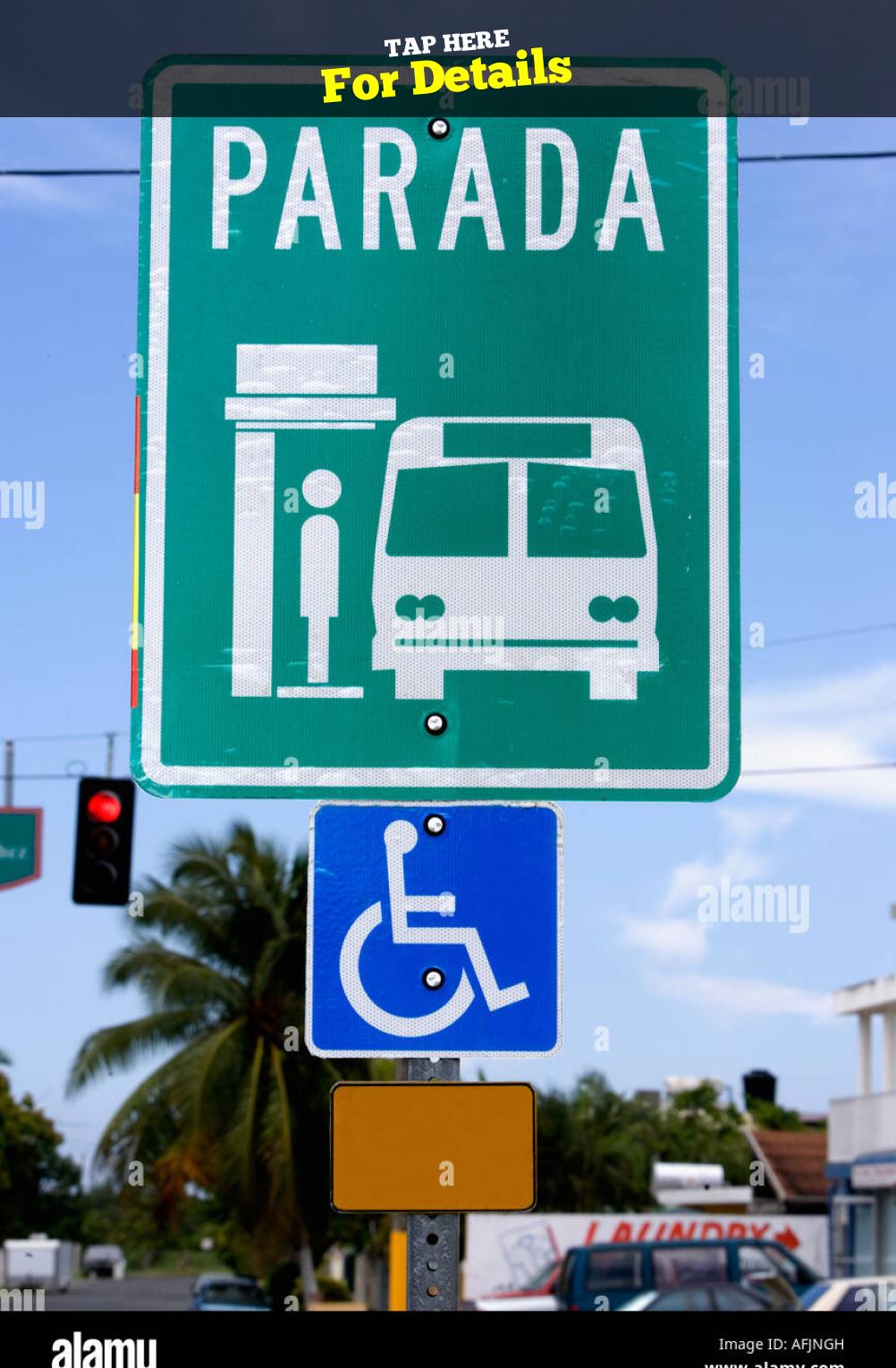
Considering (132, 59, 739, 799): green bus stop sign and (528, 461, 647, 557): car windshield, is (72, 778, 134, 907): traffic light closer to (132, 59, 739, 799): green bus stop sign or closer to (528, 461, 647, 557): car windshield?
(132, 59, 739, 799): green bus stop sign

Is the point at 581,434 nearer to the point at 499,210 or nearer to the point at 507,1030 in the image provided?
the point at 499,210

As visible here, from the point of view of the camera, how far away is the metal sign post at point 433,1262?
2490mm

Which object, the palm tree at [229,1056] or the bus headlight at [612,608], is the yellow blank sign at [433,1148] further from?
the palm tree at [229,1056]

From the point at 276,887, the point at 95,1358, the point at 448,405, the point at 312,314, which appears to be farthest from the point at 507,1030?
the point at 276,887

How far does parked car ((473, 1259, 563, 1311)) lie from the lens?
2261 cm

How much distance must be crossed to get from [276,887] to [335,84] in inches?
918

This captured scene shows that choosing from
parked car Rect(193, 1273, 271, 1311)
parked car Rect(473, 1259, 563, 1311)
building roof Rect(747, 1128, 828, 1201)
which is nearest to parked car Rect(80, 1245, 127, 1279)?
building roof Rect(747, 1128, 828, 1201)

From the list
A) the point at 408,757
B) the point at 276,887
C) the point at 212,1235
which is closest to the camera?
the point at 408,757

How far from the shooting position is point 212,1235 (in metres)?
51.6

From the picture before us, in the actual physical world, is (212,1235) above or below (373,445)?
below

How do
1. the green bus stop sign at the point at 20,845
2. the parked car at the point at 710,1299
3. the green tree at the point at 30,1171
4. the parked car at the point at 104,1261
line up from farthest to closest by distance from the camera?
the parked car at the point at 104,1261 < the green tree at the point at 30,1171 < the parked car at the point at 710,1299 < the green bus stop sign at the point at 20,845

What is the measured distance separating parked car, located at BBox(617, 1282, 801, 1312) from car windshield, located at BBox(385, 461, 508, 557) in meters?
15.3

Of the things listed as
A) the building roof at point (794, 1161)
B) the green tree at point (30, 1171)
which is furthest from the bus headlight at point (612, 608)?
the green tree at point (30, 1171)

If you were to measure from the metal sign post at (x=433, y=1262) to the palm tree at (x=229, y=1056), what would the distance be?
22279 millimetres
